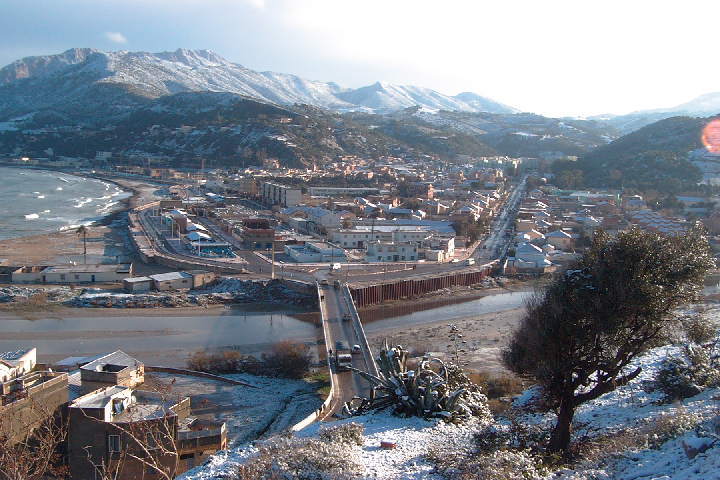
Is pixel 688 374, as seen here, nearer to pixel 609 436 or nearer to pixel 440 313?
pixel 609 436

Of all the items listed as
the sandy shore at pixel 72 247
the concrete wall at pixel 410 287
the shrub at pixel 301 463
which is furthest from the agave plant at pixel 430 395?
the sandy shore at pixel 72 247

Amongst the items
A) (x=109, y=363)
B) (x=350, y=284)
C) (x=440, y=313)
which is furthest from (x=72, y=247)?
(x=109, y=363)

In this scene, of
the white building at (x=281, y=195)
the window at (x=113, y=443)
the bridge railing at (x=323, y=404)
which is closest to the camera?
the window at (x=113, y=443)

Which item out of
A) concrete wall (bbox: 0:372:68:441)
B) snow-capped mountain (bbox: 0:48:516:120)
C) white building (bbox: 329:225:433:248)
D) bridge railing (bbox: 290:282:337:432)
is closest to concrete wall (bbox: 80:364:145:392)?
concrete wall (bbox: 0:372:68:441)

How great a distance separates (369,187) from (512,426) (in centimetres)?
2937

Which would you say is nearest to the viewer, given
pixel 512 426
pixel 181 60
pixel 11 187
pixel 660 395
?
pixel 512 426

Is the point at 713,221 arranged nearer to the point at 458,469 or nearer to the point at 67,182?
the point at 458,469

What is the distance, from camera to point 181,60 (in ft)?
419

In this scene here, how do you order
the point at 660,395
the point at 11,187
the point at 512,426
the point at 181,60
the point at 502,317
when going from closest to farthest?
the point at 512,426 → the point at 660,395 → the point at 502,317 → the point at 11,187 → the point at 181,60

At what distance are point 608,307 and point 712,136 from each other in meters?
41.2

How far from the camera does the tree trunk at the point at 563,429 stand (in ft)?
13.0

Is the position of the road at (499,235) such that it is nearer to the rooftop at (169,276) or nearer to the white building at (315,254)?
the white building at (315,254)

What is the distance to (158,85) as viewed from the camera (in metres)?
85.9

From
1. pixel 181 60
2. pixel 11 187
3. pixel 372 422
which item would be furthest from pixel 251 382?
pixel 181 60
